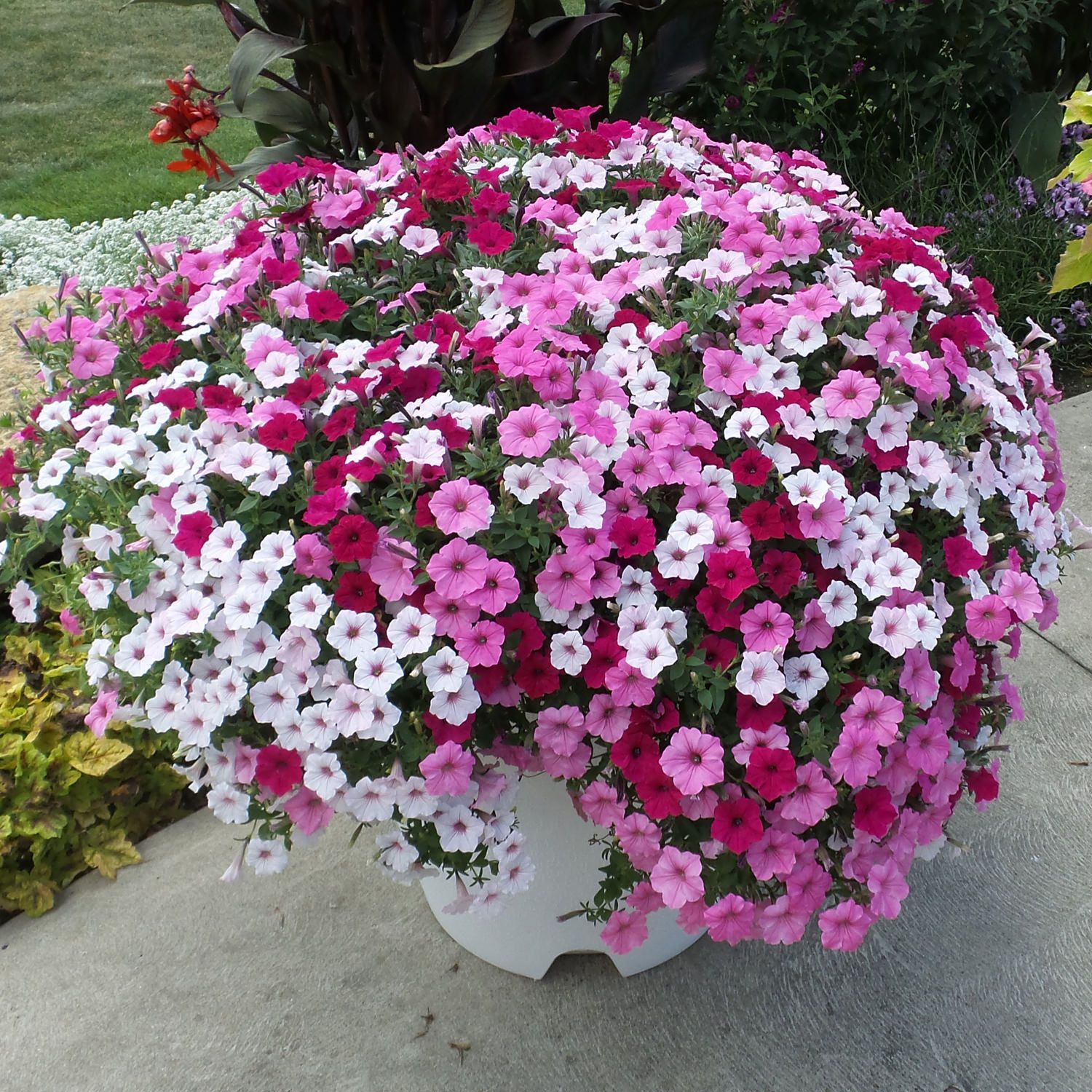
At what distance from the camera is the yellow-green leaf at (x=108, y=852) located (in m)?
2.33

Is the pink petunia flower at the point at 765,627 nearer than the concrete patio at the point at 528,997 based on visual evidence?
Yes

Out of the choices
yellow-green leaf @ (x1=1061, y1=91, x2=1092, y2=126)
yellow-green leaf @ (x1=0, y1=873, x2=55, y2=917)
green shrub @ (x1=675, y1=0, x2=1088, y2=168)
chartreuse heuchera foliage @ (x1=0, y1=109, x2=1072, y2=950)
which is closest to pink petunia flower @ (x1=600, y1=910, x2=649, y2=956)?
chartreuse heuchera foliage @ (x1=0, y1=109, x2=1072, y2=950)

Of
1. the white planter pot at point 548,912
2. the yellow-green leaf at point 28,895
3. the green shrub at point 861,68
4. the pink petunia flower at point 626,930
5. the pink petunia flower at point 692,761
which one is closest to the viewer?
the pink petunia flower at point 692,761

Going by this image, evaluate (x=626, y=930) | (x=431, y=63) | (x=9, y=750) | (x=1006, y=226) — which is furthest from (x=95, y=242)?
(x=626, y=930)

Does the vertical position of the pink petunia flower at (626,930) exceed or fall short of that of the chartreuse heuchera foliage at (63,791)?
it exceeds it

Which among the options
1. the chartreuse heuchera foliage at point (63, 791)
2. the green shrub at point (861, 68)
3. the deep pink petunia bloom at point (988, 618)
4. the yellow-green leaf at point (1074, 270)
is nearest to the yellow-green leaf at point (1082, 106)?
the yellow-green leaf at point (1074, 270)

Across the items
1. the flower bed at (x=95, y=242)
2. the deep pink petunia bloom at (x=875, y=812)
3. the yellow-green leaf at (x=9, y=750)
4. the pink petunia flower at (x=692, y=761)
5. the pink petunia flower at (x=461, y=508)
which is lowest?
the yellow-green leaf at (x=9, y=750)

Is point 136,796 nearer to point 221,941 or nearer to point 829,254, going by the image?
point 221,941

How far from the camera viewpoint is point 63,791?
2336 mm

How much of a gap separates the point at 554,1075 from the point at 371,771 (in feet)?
2.49

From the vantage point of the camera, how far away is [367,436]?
57.7 inches

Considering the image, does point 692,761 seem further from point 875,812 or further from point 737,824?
point 875,812

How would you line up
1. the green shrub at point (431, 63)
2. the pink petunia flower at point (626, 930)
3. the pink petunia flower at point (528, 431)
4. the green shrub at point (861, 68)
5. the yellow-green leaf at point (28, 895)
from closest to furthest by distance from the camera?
the pink petunia flower at point (528, 431) → the pink petunia flower at point (626, 930) → the yellow-green leaf at point (28, 895) → the green shrub at point (431, 63) → the green shrub at point (861, 68)

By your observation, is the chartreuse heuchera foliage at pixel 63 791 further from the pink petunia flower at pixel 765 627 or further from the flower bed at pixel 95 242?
the flower bed at pixel 95 242
